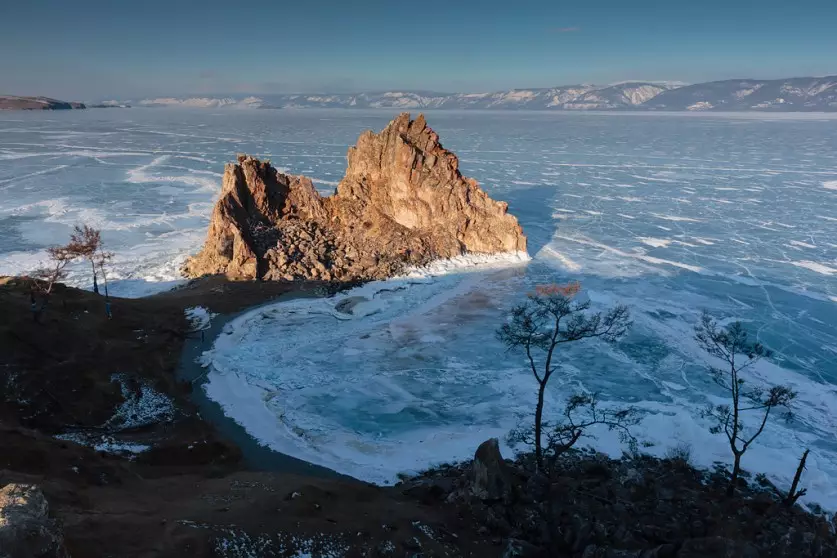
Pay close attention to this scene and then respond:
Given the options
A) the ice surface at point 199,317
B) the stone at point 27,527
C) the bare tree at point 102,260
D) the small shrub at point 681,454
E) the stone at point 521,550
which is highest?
the stone at point 27,527

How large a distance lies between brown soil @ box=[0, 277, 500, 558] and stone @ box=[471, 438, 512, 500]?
3.94 ft

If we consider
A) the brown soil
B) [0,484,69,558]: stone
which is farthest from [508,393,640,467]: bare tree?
[0,484,69,558]: stone

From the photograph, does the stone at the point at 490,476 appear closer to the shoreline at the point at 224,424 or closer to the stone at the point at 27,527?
the shoreline at the point at 224,424

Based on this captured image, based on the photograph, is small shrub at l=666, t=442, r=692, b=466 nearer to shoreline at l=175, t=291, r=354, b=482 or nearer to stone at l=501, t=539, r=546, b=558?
stone at l=501, t=539, r=546, b=558

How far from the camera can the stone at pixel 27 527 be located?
7004 millimetres

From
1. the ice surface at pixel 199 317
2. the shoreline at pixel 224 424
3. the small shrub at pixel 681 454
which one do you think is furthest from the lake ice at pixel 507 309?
the ice surface at pixel 199 317

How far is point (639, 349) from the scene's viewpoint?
29.6 meters

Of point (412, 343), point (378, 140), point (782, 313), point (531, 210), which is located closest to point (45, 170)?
point (378, 140)

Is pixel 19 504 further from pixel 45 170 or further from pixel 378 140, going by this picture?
pixel 45 170

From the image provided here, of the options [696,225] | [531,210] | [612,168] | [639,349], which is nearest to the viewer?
[639,349]

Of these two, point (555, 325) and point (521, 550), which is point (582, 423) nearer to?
point (521, 550)

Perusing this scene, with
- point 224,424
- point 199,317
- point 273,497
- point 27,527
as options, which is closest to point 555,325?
point 224,424

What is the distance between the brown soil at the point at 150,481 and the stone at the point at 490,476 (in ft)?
3.94

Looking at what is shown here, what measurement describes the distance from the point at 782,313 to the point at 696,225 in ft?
73.3
